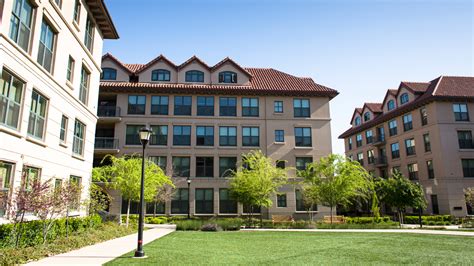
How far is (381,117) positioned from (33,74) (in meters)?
40.8

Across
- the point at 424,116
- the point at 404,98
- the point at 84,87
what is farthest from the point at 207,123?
the point at 404,98

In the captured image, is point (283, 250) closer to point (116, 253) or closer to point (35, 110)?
point (116, 253)

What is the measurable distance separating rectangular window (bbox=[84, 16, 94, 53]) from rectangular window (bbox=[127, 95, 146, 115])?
44.4 feet

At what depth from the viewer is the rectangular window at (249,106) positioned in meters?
34.5

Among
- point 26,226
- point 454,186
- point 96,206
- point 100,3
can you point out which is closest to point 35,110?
point 26,226

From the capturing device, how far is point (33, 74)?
12727 mm

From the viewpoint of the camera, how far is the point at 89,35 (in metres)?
19.7

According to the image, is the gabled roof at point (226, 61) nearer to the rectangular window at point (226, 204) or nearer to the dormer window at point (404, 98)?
the rectangular window at point (226, 204)

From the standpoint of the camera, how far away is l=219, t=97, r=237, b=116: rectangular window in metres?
34.3

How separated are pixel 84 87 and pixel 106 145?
14028 mm

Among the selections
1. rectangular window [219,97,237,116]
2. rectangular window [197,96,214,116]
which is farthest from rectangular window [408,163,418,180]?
rectangular window [197,96,214,116]

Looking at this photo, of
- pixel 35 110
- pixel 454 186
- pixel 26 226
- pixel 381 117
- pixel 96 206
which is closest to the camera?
pixel 26 226

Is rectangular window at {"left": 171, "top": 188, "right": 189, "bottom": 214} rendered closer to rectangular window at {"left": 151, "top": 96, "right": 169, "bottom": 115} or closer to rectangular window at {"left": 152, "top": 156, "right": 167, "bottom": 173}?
rectangular window at {"left": 152, "top": 156, "right": 167, "bottom": 173}

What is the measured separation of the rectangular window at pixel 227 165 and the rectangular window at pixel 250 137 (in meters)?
2.12
